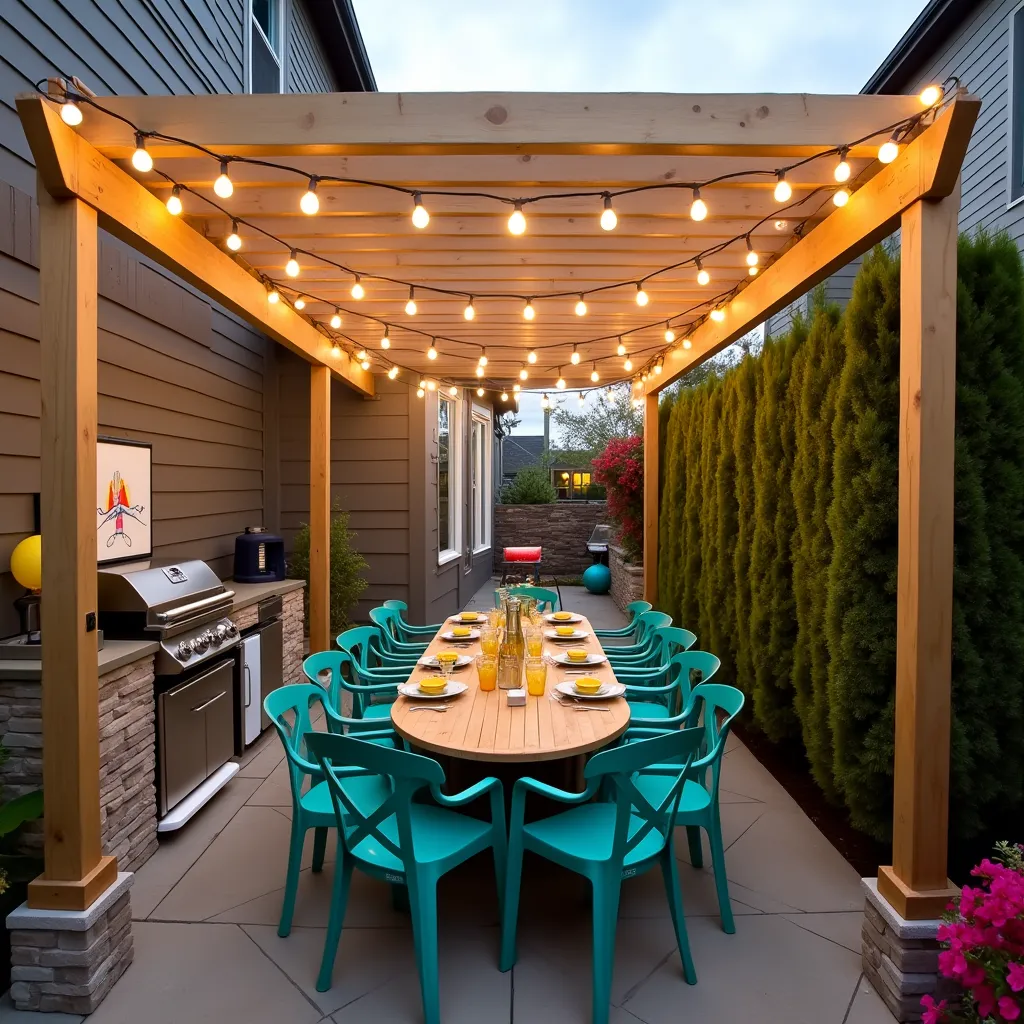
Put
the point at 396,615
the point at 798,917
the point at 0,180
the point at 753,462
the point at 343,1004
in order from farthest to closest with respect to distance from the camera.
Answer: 1. the point at 396,615
2. the point at 753,462
3. the point at 0,180
4. the point at 798,917
5. the point at 343,1004

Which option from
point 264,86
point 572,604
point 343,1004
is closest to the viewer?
point 343,1004

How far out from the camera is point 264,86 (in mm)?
5340

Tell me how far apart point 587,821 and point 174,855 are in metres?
1.80

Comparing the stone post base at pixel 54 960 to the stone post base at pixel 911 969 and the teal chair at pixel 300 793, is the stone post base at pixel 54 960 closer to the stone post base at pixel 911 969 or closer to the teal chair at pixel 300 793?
the teal chair at pixel 300 793

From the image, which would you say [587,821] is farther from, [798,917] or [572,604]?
[572,604]

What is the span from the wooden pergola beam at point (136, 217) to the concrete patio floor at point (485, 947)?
7.89ft

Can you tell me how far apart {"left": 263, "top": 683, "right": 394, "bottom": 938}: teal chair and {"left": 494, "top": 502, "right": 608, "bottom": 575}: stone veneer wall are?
9.28 m

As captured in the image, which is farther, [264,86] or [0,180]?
[264,86]

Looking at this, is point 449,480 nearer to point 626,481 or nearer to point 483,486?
point 626,481

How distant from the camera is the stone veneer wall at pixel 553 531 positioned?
1198 cm

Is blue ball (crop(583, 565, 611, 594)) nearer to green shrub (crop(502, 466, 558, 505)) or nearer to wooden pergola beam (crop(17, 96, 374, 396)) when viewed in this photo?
green shrub (crop(502, 466, 558, 505))

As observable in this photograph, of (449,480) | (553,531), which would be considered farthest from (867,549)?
(553,531)

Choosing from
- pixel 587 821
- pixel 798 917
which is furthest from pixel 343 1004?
pixel 798 917

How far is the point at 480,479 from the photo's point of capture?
10219mm
